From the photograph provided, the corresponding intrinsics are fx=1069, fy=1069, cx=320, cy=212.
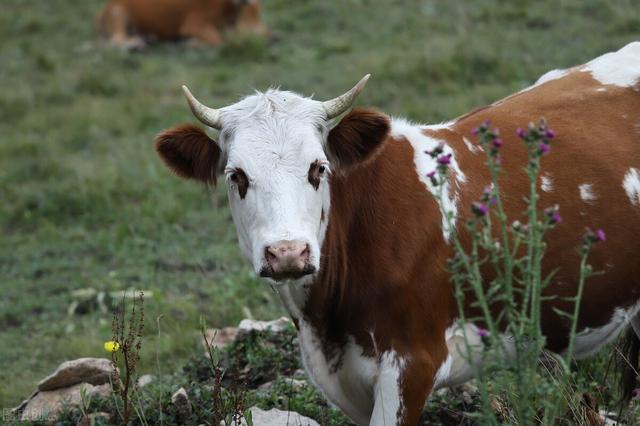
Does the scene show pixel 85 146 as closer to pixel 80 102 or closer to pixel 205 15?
pixel 80 102

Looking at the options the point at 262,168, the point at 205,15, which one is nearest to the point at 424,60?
the point at 205,15

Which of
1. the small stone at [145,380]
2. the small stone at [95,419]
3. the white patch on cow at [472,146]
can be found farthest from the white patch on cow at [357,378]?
the small stone at [145,380]

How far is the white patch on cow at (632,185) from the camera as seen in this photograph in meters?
4.83

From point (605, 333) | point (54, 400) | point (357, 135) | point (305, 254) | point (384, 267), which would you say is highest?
point (357, 135)

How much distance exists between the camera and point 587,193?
15.6ft

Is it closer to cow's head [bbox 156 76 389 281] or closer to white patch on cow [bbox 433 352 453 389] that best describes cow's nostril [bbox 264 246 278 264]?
cow's head [bbox 156 76 389 281]

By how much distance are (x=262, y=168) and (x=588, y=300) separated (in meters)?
1.58

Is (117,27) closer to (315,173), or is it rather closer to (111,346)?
(111,346)

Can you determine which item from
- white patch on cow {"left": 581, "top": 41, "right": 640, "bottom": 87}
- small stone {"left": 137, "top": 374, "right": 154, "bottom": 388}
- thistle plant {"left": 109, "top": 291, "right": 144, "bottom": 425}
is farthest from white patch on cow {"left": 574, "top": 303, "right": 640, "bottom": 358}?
small stone {"left": 137, "top": 374, "right": 154, "bottom": 388}

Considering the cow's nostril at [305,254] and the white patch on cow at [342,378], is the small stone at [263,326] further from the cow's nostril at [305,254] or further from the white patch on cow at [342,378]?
the cow's nostril at [305,254]

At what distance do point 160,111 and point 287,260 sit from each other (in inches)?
332

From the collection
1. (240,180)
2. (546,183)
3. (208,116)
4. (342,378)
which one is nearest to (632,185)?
(546,183)

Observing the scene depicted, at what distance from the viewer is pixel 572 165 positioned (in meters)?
4.79

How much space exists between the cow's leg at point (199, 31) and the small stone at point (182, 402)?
1056 cm
